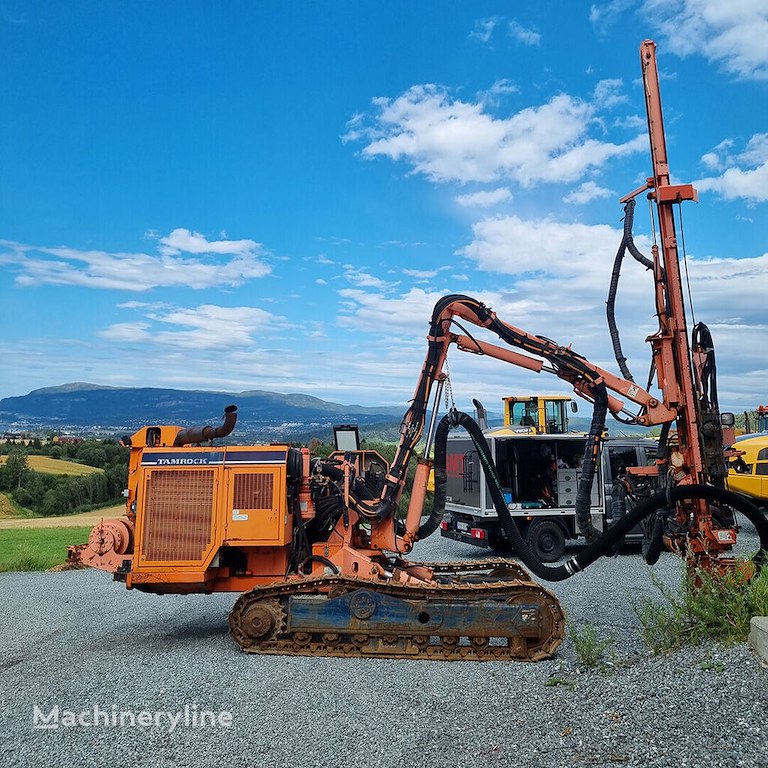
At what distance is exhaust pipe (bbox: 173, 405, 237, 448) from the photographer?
8891mm

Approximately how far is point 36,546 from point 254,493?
56.1 feet

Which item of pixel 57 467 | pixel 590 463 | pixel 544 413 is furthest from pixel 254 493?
pixel 57 467

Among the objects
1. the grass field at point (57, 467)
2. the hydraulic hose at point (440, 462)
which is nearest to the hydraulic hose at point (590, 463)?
the hydraulic hose at point (440, 462)

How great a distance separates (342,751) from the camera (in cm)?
521

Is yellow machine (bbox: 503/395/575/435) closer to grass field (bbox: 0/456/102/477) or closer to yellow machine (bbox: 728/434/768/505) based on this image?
yellow machine (bbox: 728/434/768/505)

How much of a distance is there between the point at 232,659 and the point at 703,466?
595cm

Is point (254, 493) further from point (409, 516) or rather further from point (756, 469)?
point (756, 469)

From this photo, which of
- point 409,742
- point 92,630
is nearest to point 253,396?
point 92,630

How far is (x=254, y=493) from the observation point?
8.72 metres

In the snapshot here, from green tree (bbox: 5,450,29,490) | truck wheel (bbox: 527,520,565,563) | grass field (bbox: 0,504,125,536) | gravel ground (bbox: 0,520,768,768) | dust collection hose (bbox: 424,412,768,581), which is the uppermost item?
green tree (bbox: 5,450,29,490)

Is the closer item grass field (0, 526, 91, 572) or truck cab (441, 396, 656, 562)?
truck cab (441, 396, 656, 562)

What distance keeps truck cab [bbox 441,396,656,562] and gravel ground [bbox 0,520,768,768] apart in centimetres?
569

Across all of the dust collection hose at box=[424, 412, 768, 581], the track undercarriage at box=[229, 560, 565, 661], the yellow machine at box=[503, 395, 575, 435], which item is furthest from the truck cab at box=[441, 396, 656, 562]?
the track undercarriage at box=[229, 560, 565, 661]

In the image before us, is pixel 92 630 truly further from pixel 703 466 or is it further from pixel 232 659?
pixel 703 466
